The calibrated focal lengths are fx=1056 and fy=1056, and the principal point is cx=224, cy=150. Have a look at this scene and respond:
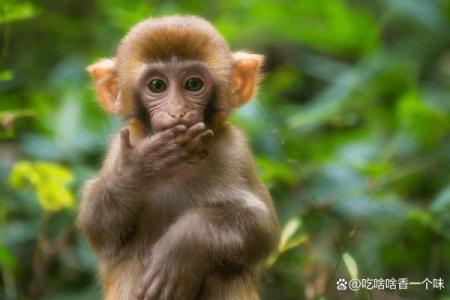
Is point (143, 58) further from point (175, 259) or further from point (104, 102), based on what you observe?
point (175, 259)

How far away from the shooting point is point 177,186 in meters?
6.06

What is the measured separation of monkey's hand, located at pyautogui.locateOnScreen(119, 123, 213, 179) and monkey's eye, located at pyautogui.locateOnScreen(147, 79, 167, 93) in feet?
0.95

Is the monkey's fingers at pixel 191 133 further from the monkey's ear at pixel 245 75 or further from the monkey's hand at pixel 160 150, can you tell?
the monkey's ear at pixel 245 75

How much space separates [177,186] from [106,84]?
85 cm

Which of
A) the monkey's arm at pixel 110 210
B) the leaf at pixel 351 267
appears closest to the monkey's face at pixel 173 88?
the monkey's arm at pixel 110 210

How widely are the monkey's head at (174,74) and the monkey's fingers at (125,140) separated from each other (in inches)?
6.2

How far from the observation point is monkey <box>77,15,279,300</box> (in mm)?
5746

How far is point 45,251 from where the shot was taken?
8438mm

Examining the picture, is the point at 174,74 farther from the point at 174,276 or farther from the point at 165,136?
the point at 174,276

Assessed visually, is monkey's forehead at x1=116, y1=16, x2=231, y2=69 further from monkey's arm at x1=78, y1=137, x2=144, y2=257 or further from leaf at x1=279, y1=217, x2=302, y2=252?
leaf at x1=279, y1=217, x2=302, y2=252

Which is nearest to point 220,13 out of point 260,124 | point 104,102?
point 260,124

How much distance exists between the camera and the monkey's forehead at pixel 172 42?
5.99 m

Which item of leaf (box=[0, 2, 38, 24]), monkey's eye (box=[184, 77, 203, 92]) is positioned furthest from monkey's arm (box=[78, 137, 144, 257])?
leaf (box=[0, 2, 38, 24])

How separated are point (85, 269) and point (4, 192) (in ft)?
3.05
